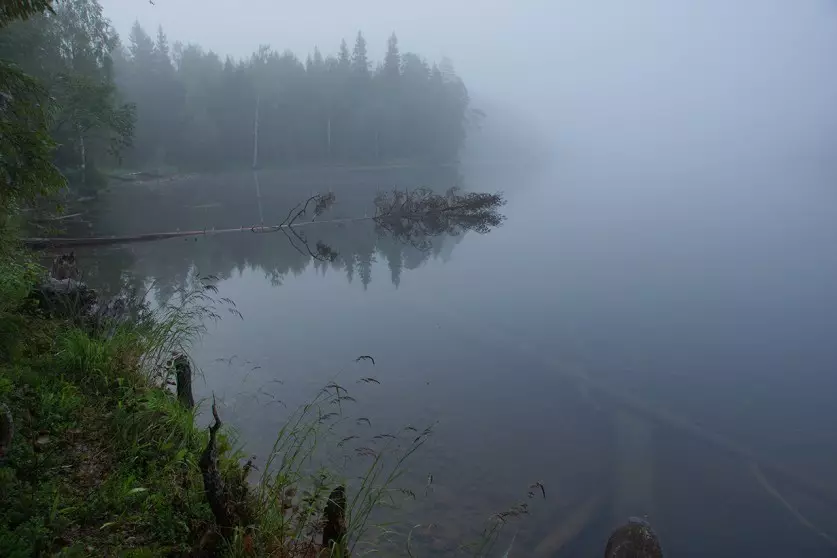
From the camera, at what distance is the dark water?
6.61 metres

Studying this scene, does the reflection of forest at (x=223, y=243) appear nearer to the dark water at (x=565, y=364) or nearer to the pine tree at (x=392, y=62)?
the dark water at (x=565, y=364)

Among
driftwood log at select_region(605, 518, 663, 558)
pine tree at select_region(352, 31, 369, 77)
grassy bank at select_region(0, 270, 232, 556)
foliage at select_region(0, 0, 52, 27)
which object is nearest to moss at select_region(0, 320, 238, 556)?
grassy bank at select_region(0, 270, 232, 556)

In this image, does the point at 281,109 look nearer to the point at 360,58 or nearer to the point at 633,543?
the point at 360,58

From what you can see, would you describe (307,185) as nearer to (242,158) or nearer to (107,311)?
(242,158)

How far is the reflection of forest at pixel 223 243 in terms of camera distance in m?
16.9

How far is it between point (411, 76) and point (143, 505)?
279 feet

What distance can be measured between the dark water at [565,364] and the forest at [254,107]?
1704 cm

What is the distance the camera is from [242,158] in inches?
2547

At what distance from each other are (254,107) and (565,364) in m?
63.4

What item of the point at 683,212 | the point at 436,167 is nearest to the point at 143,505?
the point at 683,212

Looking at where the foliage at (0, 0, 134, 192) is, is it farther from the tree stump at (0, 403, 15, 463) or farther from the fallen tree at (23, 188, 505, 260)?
the tree stump at (0, 403, 15, 463)

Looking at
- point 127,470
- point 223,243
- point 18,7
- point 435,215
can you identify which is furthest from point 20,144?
point 435,215

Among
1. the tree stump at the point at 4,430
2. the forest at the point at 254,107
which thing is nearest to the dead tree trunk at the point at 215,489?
the tree stump at the point at 4,430

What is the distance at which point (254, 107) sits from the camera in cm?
6556
